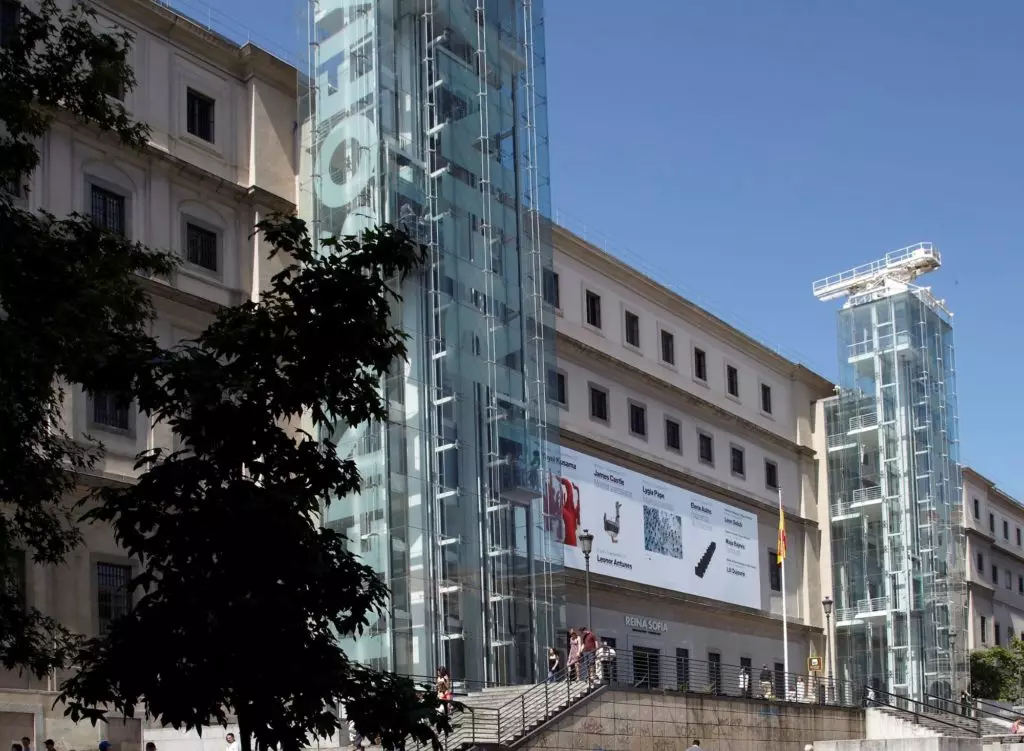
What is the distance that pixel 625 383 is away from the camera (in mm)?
46875

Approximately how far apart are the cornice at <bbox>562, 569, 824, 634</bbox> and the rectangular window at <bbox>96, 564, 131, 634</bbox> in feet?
39.2

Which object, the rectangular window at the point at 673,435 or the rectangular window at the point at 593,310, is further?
the rectangular window at the point at 673,435

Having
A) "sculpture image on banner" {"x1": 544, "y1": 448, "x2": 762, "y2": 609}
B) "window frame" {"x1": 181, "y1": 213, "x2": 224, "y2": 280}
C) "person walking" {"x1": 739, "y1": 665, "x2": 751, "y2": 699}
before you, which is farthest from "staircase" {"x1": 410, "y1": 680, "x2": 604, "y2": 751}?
"window frame" {"x1": 181, "y1": 213, "x2": 224, "y2": 280}

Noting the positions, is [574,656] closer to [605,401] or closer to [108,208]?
[605,401]

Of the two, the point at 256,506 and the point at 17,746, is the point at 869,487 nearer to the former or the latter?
the point at 17,746

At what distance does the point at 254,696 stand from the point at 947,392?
52.1 metres

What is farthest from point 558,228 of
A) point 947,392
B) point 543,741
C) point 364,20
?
point 947,392

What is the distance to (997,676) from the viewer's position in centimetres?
6481

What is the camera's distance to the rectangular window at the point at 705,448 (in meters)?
50.1

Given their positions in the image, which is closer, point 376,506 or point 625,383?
point 376,506

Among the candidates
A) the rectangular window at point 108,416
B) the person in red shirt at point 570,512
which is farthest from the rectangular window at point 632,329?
the rectangular window at point 108,416

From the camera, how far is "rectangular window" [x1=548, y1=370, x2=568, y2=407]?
128 feet

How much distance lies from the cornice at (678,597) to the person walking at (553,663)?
2.49 meters

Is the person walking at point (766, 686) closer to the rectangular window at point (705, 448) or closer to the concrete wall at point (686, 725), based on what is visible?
the concrete wall at point (686, 725)
